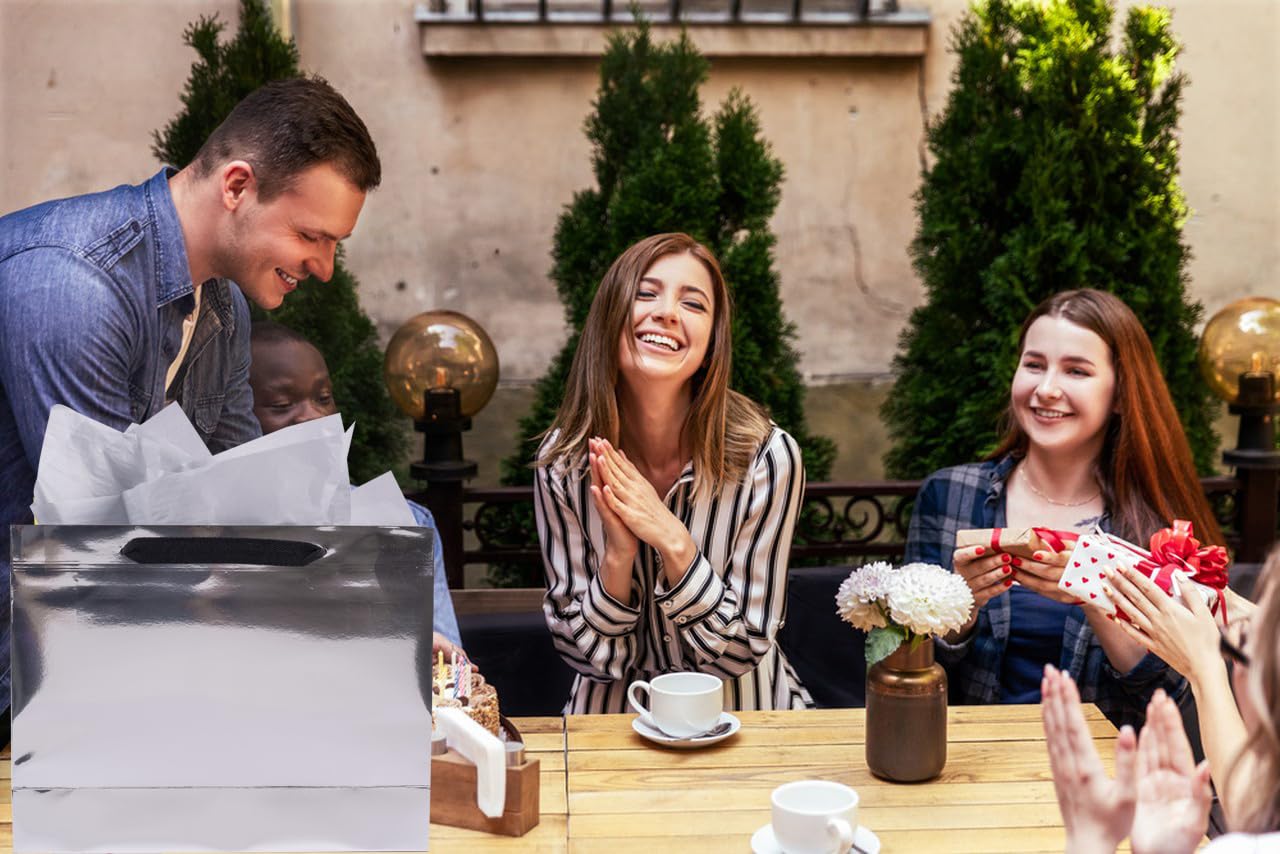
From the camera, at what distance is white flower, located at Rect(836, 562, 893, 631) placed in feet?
5.27

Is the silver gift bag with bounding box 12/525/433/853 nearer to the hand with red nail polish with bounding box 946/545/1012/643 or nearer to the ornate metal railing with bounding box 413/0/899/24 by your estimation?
the hand with red nail polish with bounding box 946/545/1012/643

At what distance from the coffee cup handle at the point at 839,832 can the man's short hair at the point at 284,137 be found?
1245mm

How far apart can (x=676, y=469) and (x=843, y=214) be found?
2769 millimetres

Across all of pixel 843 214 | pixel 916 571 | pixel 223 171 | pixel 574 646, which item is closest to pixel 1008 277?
pixel 843 214

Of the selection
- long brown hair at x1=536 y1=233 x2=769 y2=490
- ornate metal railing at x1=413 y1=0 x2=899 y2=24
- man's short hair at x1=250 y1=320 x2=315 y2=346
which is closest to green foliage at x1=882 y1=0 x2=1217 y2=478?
ornate metal railing at x1=413 y1=0 x2=899 y2=24

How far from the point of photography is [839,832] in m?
1.31

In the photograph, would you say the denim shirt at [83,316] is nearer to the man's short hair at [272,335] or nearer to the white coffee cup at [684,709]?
the white coffee cup at [684,709]

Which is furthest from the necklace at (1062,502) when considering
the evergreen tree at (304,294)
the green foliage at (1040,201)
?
the evergreen tree at (304,294)

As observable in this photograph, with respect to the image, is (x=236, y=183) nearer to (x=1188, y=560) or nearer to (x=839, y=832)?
(x=839, y=832)

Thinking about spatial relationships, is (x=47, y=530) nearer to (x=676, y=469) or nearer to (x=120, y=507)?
(x=120, y=507)

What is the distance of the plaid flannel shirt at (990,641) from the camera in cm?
231

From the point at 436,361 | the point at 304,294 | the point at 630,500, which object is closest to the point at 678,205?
the point at 436,361

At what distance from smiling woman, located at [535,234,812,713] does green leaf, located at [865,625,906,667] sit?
21.6 inches

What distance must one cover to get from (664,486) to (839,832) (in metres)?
1.13
